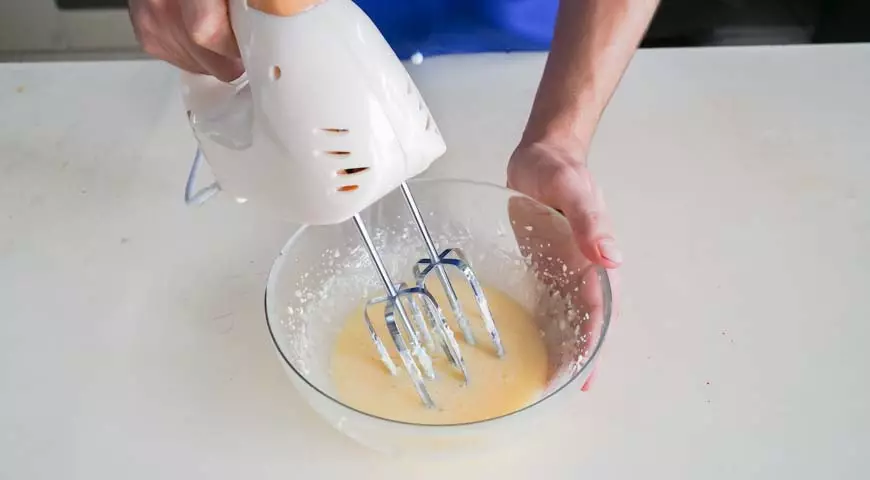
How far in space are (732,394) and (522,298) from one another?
0.18 m

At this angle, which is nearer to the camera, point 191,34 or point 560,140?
point 191,34

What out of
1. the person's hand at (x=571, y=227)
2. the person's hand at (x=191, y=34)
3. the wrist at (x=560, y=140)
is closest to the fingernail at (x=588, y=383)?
the person's hand at (x=571, y=227)

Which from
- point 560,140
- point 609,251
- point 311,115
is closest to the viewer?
point 311,115

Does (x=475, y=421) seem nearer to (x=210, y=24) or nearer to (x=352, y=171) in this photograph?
(x=352, y=171)

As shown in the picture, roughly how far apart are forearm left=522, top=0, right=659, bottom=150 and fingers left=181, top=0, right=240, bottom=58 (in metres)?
0.35

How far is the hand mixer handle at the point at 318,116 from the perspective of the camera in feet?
1.46

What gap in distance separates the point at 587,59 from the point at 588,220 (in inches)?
9.3

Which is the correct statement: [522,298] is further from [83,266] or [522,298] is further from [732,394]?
[83,266]

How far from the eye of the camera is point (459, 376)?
629mm

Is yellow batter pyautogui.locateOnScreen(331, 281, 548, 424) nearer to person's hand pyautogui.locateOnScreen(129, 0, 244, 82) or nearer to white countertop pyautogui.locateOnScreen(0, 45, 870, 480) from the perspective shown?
white countertop pyautogui.locateOnScreen(0, 45, 870, 480)

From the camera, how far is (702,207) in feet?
2.54

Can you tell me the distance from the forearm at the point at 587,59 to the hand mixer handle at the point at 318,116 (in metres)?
0.29

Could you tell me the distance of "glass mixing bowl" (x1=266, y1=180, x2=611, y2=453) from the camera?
0.54m

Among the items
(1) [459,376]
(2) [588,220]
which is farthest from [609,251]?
(1) [459,376]
